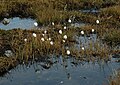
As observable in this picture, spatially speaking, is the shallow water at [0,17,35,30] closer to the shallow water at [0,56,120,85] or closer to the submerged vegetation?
the submerged vegetation

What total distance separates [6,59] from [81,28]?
13.6 feet

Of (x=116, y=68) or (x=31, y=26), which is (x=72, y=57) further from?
(x=31, y=26)

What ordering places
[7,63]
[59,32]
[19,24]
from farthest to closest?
[19,24]
[59,32]
[7,63]

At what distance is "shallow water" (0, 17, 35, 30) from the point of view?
14539 millimetres

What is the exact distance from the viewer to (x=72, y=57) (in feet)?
36.2

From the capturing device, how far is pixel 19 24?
15016mm

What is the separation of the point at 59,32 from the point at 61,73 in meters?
2.43

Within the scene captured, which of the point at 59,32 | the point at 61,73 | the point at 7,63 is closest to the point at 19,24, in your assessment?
the point at 59,32

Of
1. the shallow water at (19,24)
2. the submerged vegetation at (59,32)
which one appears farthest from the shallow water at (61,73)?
the shallow water at (19,24)

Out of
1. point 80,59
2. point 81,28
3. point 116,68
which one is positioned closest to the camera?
point 116,68

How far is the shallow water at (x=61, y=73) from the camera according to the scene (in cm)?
934

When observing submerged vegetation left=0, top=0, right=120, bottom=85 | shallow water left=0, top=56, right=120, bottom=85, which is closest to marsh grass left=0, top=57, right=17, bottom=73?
submerged vegetation left=0, top=0, right=120, bottom=85

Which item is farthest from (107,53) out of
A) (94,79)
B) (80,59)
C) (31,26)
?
(31,26)

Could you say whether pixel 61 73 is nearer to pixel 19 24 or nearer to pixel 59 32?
pixel 59 32
